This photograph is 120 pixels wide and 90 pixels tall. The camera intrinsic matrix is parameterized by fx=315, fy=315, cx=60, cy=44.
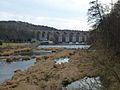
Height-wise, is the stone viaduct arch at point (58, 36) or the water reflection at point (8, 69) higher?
the stone viaduct arch at point (58, 36)

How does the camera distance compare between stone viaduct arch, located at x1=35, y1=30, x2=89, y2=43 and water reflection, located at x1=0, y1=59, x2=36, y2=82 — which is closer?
water reflection, located at x1=0, y1=59, x2=36, y2=82

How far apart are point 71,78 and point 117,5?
859 cm

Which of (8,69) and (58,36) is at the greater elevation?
(58,36)

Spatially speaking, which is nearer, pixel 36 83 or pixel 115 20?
pixel 36 83

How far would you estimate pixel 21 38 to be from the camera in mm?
159875

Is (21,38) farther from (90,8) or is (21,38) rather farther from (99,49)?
(99,49)

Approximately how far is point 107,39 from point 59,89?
9351 mm

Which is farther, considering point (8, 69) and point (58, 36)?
point (58, 36)

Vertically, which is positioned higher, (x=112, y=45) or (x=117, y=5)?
(x=117, y=5)

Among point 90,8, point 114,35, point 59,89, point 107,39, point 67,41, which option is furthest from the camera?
point 67,41

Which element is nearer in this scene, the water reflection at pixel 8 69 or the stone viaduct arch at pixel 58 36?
the water reflection at pixel 8 69

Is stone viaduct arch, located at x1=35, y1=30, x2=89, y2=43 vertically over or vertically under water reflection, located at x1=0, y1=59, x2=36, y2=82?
over

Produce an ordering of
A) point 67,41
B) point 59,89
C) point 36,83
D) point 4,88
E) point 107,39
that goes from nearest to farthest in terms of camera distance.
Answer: point 59,89 < point 4,88 < point 36,83 < point 107,39 < point 67,41

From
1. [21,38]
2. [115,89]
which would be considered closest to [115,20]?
[115,89]
